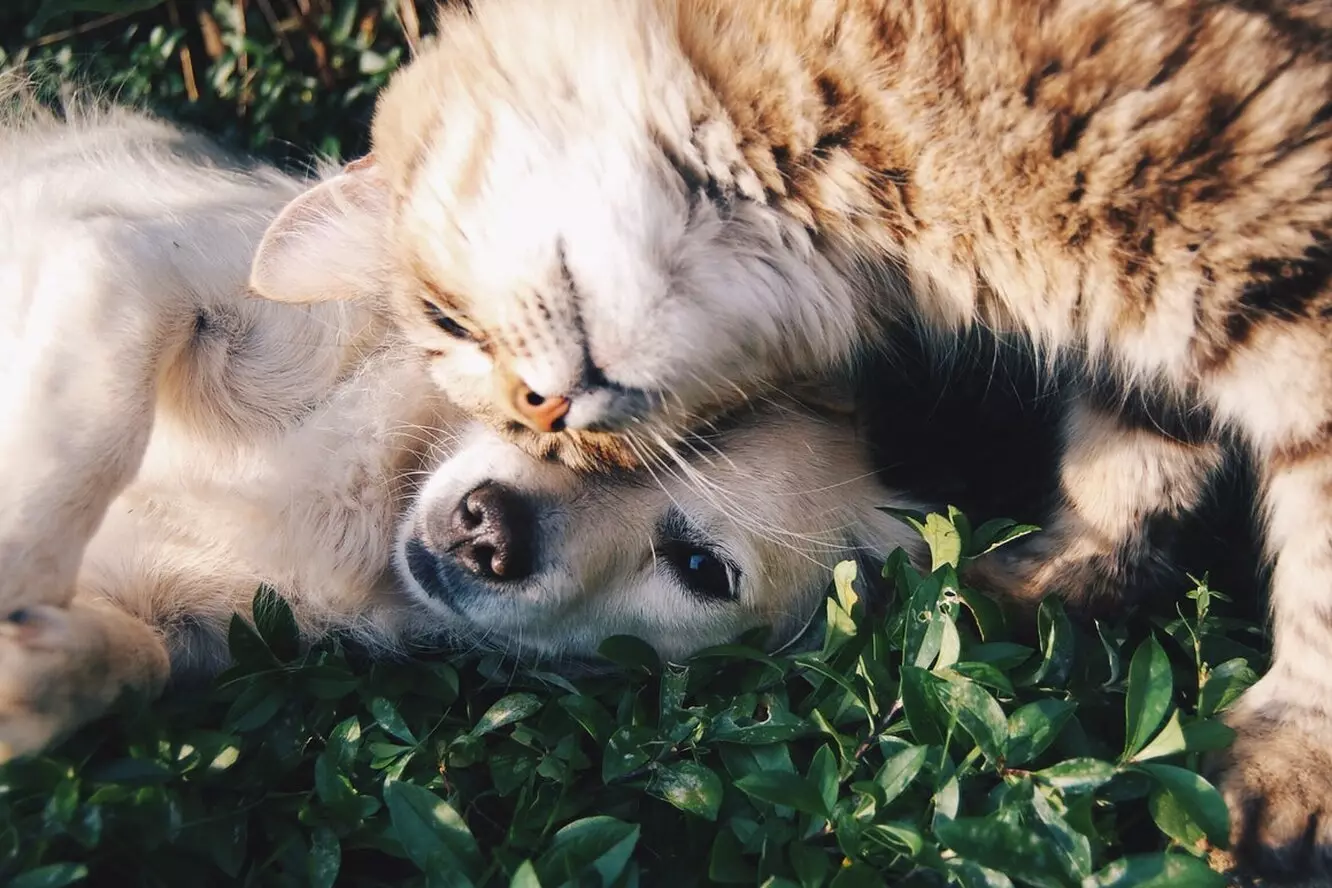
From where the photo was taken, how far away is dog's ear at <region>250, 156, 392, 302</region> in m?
2.15

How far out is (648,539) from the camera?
7.24 feet

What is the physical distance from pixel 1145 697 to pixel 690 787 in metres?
0.66

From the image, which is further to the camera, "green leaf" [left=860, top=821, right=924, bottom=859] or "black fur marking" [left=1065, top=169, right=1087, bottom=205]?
"black fur marking" [left=1065, top=169, right=1087, bottom=205]

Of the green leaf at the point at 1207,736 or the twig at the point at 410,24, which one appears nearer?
the green leaf at the point at 1207,736

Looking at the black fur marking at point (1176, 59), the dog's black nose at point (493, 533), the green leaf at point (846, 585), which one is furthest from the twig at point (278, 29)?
the black fur marking at point (1176, 59)

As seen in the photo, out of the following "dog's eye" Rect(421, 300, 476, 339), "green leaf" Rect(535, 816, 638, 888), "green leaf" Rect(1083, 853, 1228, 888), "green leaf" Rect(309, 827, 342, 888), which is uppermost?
"dog's eye" Rect(421, 300, 476, 339)

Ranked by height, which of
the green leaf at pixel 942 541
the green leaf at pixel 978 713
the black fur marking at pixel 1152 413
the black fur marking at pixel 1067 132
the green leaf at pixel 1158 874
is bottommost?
the green leaf at pixel 1158 874

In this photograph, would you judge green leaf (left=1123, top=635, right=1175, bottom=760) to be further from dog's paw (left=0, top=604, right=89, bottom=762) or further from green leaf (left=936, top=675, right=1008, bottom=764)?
dog's paw (left=0, top=604, right=89, bottom=762)

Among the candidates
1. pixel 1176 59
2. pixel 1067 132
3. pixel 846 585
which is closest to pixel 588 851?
pixel 846 585

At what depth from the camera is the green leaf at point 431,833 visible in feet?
5.06

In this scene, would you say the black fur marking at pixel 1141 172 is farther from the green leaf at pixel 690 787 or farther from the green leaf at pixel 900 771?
the green leaf at pixel 690 787

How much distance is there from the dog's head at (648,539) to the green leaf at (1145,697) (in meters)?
0.63

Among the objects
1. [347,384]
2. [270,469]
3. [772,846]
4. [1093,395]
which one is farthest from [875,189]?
[270,469]

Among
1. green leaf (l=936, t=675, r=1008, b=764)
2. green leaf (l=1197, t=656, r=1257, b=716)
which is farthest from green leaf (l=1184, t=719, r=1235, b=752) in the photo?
green leaf (l=936, t=675, r=1008, b=764)
